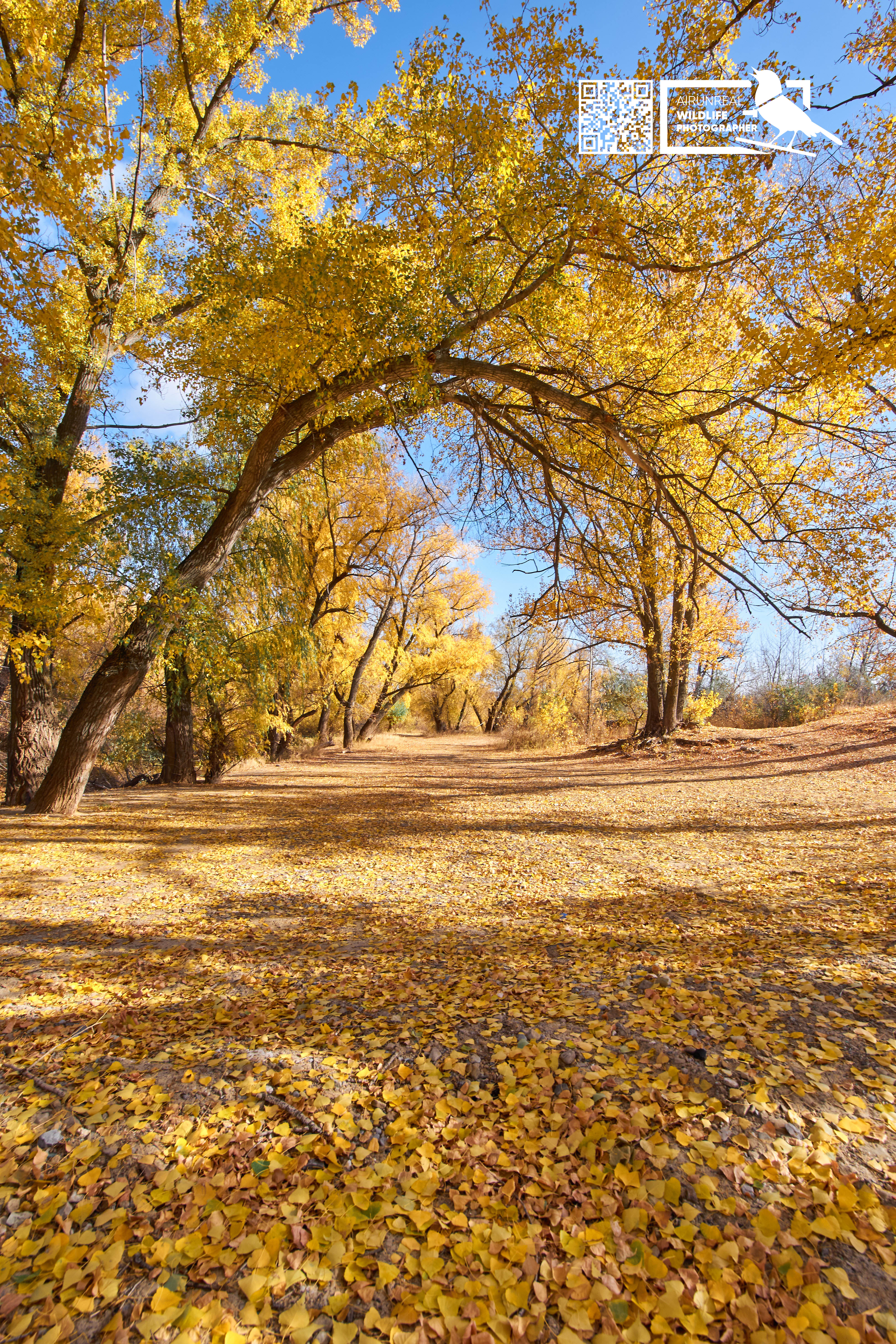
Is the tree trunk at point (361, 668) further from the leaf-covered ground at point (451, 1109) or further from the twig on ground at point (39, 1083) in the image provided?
the twig on ground at point (39, 1083)

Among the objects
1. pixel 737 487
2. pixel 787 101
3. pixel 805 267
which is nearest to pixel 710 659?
pixel 737 487

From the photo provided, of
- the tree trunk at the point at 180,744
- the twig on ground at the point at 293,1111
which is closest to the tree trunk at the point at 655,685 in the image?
the tree trunk at the point at 180,744

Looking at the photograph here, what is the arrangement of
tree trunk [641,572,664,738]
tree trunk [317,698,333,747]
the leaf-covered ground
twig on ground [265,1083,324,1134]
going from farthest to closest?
tree trunk [317,698,333,747]
tree trunk [641,572,664,738]
twig on ground [265,1083,324,1134]
the leaf-covered ground

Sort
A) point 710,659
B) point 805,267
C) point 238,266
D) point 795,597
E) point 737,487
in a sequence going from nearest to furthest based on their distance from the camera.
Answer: point 805,267
point 795,597
point 238,266
point 737,487
point 710,659

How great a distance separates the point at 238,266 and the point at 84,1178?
7338 mm

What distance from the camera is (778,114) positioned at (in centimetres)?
438

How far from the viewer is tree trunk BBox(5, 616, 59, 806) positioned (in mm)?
8188

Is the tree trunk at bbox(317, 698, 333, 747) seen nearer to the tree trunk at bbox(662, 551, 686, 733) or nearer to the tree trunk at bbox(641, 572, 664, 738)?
the tree trunk at bbox(641, 572, 664, 738)

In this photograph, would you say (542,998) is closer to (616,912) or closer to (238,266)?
(616,912)

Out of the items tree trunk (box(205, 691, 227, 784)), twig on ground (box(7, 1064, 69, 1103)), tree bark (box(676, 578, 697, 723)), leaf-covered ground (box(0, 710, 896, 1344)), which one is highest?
tree bark (box(676, 578, 697, 723))

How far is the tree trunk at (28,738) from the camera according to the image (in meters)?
8.19

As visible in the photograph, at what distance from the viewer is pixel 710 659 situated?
14570mm

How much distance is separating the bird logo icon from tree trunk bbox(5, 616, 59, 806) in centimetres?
967

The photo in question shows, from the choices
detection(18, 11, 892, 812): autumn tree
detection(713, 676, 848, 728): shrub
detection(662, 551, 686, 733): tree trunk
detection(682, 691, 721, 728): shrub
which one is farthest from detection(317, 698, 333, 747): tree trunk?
detection(713, 676, 848, 728): shrub
